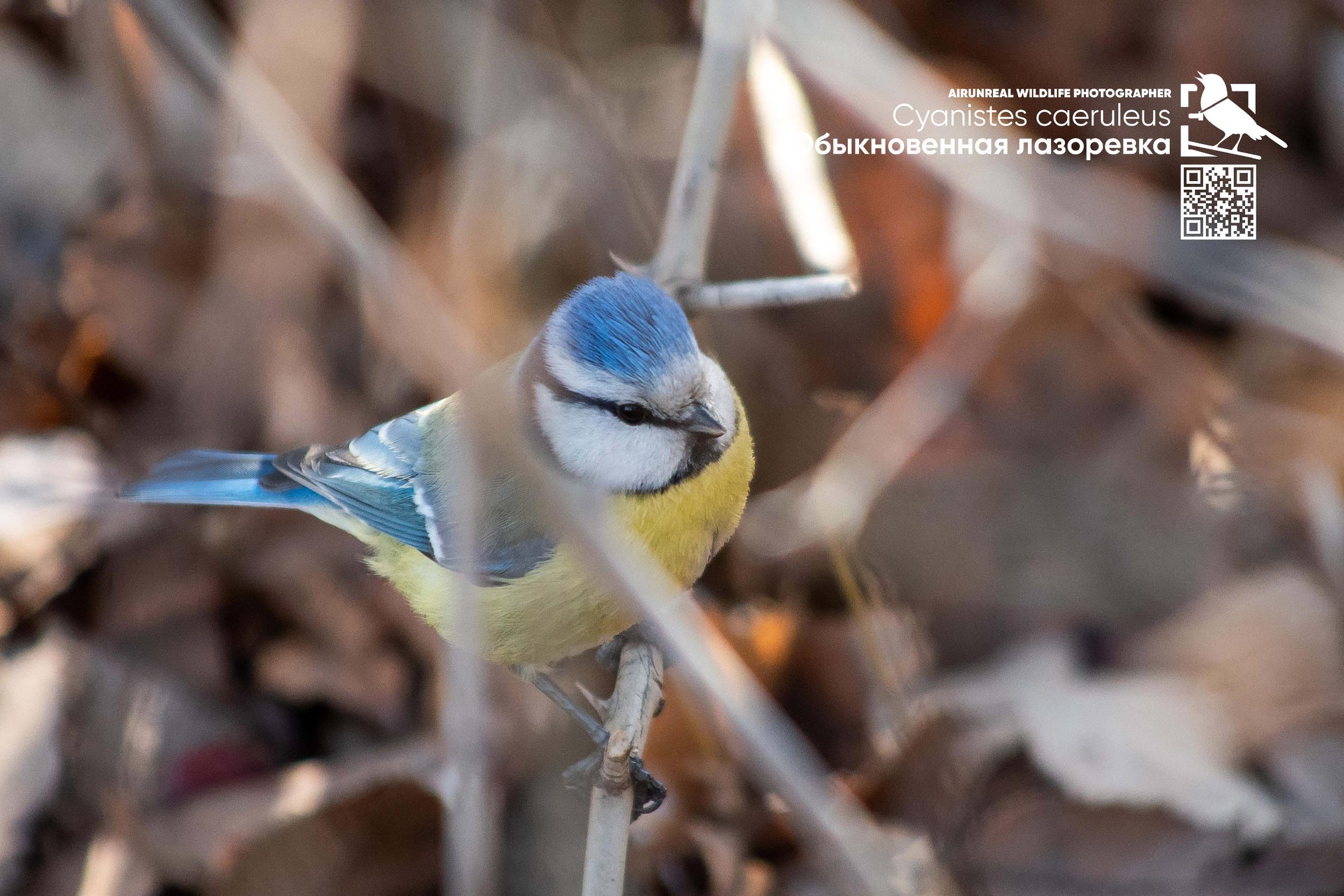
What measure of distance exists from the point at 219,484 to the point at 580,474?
0.63 metres

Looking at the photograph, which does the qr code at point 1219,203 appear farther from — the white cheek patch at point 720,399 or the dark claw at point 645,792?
the dark claw at point 645,792

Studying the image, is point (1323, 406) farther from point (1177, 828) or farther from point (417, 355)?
point (417, 355)

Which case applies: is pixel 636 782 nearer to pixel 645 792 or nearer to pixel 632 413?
pixel 645 792

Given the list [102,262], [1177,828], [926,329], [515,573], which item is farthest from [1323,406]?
[102,262]

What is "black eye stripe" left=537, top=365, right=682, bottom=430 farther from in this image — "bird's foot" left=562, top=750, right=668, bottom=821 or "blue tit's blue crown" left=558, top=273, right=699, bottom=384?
"bird's foot" left=562, top=750, right=668, bottom=821

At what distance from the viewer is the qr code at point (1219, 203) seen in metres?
2.22

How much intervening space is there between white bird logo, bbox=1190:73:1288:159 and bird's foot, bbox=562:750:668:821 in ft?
6.19

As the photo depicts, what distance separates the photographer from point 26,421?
7.56 ft

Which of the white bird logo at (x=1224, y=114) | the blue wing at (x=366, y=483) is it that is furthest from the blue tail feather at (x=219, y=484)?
the white bird logo at (x=1224, y=114)

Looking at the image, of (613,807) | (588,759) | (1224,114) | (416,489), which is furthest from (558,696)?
(1224,114)

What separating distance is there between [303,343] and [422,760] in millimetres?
1016

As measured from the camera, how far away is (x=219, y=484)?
166cm

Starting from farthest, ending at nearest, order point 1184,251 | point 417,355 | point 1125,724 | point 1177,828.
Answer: point 417,355 < point 1184,251 < point 1125,724 < point 1177,828

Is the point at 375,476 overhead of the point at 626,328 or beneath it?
beneath
